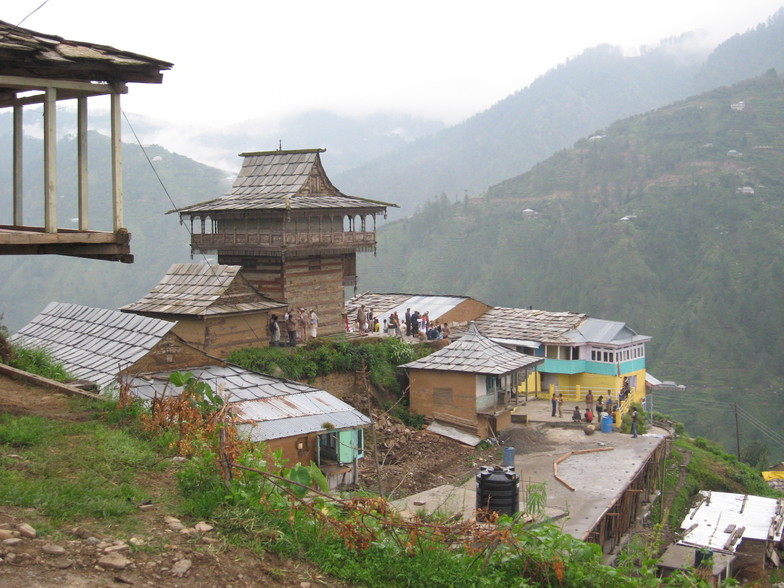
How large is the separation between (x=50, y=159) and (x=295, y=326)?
55.0 feet

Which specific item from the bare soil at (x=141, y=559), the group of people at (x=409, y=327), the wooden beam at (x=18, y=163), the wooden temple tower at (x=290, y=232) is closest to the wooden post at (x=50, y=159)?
the wooden beam at (x=18, y=163)

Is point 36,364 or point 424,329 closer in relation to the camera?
point 36,364

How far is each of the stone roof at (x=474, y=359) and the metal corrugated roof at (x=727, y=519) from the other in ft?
21.8

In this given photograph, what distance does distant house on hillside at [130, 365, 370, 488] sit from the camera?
1653 cm

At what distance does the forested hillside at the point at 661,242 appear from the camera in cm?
7619

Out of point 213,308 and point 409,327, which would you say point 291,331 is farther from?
point 409,327

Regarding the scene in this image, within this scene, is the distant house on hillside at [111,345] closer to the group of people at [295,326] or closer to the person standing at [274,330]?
the person standing at [274,330]

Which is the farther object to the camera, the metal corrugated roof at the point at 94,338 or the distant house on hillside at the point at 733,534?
the distant house on hillside at the point at 733,534

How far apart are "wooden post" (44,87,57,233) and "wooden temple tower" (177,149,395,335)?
55.1 feet

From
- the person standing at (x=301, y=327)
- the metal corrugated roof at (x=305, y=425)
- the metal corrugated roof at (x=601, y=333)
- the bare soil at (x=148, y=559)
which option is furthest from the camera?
the metal corrugated roof at (x=601, y=333)

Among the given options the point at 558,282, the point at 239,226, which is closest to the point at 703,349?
the point at 558,282

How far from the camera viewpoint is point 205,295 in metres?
22.4

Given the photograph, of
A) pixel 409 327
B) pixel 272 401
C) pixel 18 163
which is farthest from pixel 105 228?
pixel 18 163

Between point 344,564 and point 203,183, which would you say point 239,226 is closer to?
point 344,564
